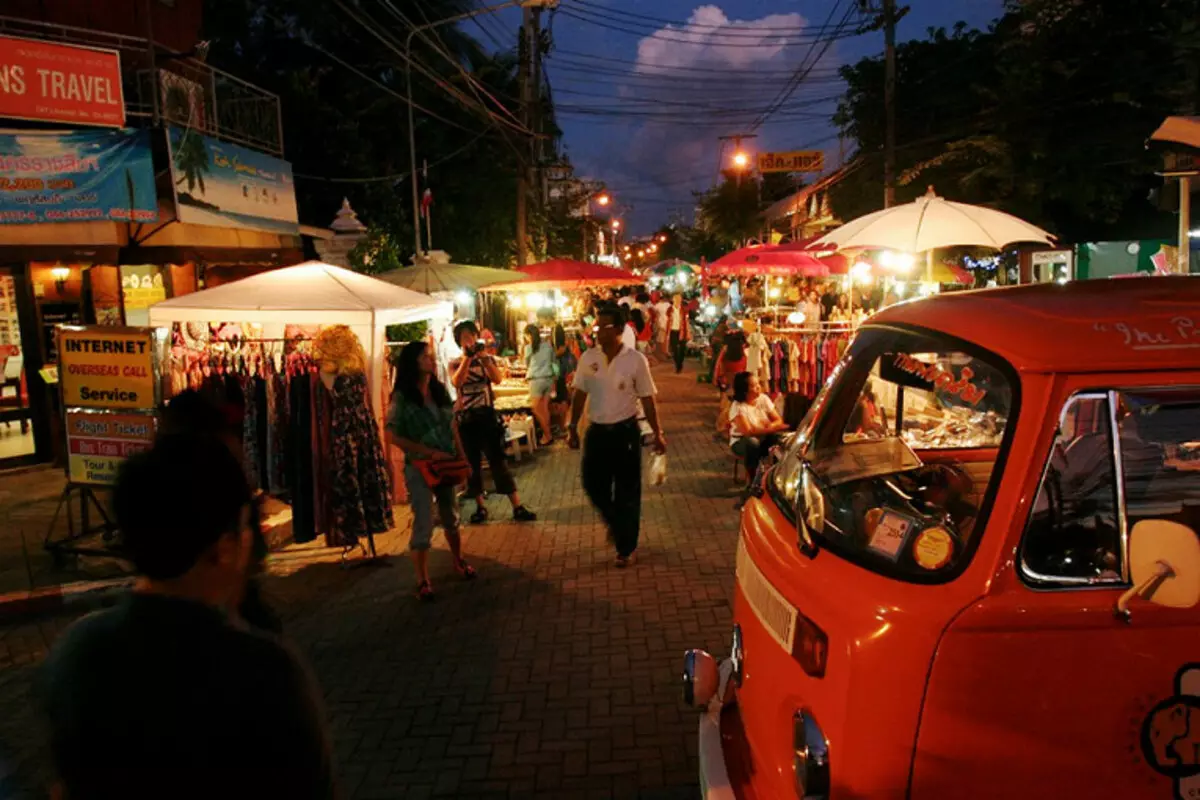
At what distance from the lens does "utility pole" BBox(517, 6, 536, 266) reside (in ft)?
74.9

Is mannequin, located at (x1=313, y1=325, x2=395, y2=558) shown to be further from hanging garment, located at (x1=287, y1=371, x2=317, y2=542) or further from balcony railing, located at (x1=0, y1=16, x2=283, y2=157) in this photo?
balcony railing, located at (x1=0, y1=16, x2=283, y2=157)

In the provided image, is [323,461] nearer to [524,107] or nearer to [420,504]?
[420,504]

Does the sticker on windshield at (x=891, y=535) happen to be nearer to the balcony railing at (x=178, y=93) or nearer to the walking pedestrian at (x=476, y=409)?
the walking pedestrian at (x=476, y=409)

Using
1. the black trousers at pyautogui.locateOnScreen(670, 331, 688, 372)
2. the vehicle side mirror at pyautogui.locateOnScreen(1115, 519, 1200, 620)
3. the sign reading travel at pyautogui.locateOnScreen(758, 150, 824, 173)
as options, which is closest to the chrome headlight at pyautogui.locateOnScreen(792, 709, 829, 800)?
the vehicle side mirror at pyautogui.locateOnScreen(1115, 519, 1200, 620)

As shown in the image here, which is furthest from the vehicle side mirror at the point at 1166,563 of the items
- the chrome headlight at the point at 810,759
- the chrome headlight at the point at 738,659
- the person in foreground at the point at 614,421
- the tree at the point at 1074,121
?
the tree at the point at 1074,121

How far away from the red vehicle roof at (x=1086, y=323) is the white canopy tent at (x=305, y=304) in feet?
18.8

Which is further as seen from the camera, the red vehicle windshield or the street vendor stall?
the street vendor stall

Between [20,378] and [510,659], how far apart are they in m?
10.0

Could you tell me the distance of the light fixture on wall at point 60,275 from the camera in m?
11.8

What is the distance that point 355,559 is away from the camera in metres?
7.65

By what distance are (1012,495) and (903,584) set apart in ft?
1.15

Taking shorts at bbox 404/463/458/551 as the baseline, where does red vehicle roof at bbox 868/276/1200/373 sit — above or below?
above

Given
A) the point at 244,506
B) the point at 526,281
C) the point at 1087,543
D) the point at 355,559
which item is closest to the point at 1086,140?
the point at 526,281

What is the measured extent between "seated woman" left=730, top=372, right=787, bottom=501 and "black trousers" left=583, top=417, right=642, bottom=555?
2.30m
